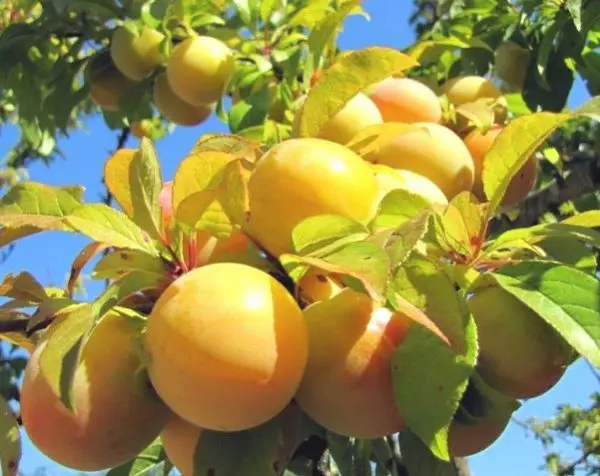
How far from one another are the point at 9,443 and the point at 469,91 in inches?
32.9

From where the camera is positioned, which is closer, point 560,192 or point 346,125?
→ point 346,125

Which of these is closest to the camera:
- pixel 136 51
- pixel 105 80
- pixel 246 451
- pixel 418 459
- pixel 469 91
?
pixel 246 451

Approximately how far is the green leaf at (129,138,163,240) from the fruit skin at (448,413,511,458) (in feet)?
0.91

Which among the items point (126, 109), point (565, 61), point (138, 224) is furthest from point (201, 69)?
point (138, 224)

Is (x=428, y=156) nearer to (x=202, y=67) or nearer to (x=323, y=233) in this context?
(x=323, y=233)

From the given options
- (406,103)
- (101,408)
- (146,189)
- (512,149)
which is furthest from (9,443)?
(406,103)

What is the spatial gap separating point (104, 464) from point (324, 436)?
183 mm

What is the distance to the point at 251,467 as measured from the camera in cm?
60

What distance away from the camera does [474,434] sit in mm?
652

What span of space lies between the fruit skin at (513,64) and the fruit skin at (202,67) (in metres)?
0.51

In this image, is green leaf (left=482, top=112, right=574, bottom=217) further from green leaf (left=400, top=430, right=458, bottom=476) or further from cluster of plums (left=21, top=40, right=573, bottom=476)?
green leaf (left=400, top=430, right=458, bottom=476)

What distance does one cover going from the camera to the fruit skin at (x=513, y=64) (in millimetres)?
1546

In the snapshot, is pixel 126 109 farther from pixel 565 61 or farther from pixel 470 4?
pixel 565 61

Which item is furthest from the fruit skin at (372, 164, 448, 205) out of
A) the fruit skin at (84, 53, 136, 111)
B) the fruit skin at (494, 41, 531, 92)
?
the fruit skin at (84, 53, 136, 111)
